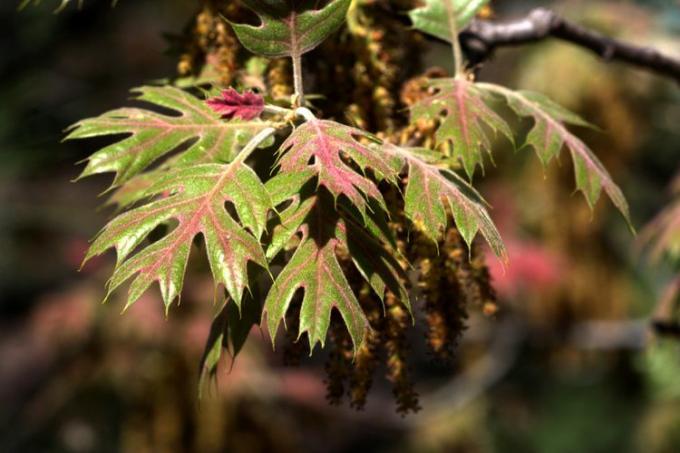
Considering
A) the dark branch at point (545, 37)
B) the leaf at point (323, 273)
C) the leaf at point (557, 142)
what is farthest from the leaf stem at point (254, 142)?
the dark branch at point (545, 37)

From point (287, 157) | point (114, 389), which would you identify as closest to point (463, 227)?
point (287, 157)

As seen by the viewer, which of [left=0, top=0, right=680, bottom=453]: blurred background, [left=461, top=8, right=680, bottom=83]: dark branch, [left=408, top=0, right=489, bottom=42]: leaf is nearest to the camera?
[left=408, top=0, right=489, bottom=42]: leaf

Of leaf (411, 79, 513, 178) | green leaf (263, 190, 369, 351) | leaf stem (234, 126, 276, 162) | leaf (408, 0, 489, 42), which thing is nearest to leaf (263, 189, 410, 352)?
green leaf (263, 190, 369, 351)

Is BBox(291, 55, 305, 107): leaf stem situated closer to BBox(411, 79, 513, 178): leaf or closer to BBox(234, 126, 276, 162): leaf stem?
BBox(234, 126, 276, 162): leaf stem

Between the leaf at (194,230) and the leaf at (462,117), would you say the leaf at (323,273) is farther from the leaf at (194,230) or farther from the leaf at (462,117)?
the leaf at (462,117)

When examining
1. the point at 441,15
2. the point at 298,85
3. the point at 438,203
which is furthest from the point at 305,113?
the point at 441,15
